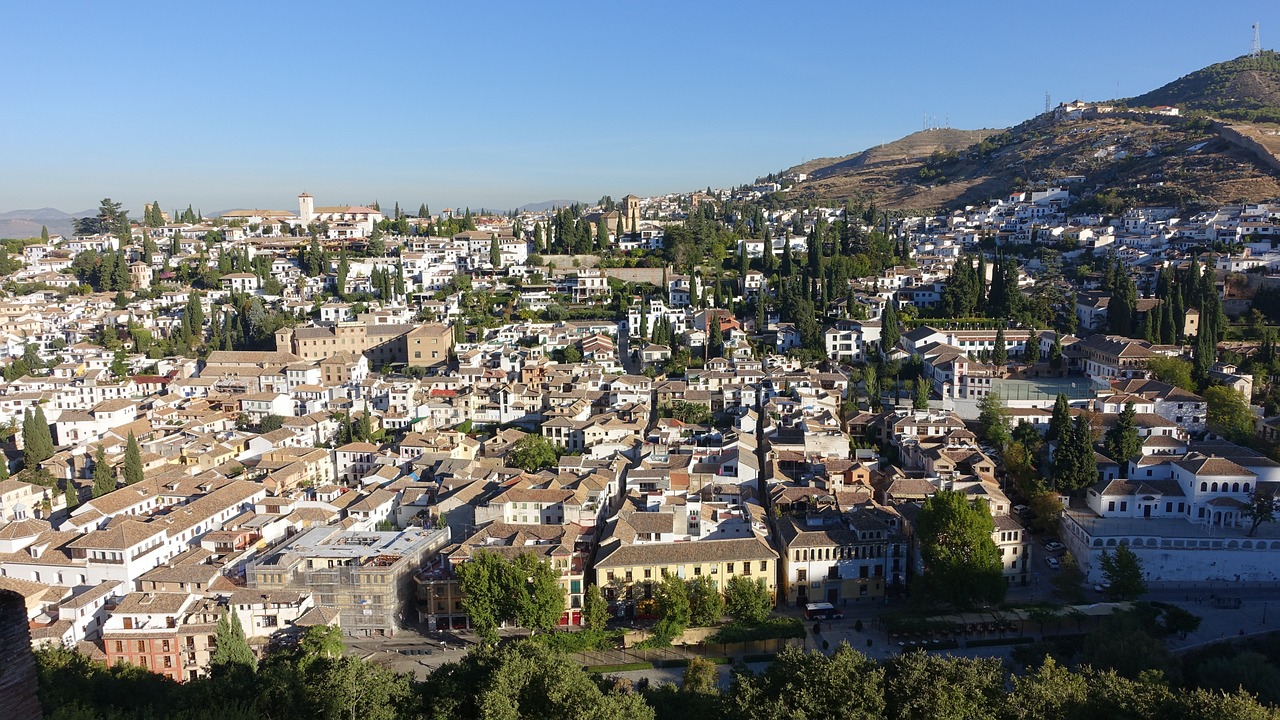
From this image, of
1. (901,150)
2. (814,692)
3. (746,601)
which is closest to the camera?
(814,692)

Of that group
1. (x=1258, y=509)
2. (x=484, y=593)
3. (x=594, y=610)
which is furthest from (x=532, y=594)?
(x=1258, y=509)

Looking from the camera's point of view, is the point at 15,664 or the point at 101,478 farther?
the point at 101,478

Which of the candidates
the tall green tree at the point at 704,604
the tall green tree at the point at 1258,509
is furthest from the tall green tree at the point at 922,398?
the tall green tree at the point at 704,604

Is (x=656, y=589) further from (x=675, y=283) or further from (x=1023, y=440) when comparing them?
(x=675, y=283)

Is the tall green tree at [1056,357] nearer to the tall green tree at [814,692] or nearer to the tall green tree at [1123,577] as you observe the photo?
the tall green tree at [1123,577]

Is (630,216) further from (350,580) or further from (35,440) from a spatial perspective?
(350,580)

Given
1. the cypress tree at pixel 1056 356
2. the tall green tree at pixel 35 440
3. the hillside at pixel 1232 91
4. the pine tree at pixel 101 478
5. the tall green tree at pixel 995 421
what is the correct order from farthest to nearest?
the hillside at pixel 1232 91 < the cypress tree at pixel 1056 356 < the tall green tree at pixel 35 440 < the tall green tree at pixel 995 421 < the pine tree at pixel 101 478
